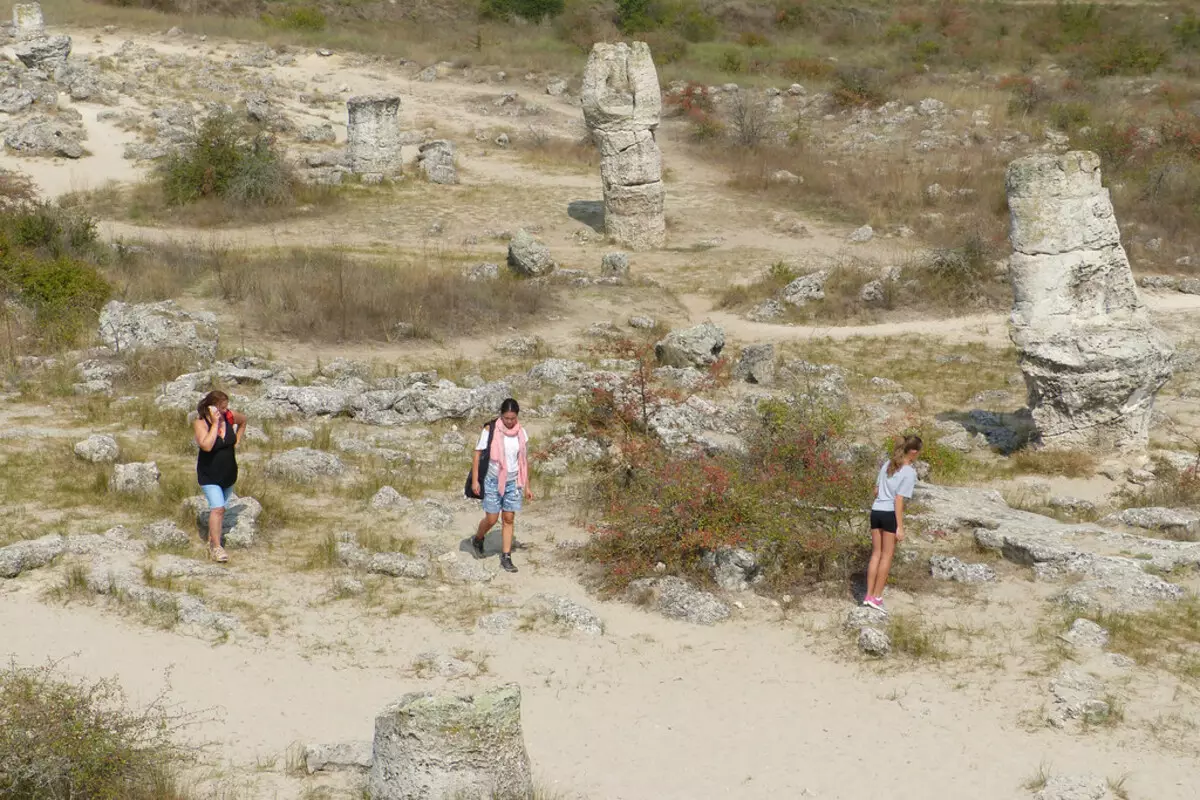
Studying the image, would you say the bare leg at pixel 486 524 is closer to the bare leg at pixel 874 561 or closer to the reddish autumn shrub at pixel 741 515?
the reddish autumn shrub at pixel 741 515

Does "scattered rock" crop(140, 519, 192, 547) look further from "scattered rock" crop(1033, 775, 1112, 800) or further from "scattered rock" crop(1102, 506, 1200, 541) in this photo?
"scattered rock" crop(1102, 506, 1200, 541)

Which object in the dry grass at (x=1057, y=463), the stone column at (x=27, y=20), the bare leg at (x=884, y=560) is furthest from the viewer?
the stone column at (x=27, y=20)

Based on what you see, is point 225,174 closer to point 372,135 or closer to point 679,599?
point 372,135

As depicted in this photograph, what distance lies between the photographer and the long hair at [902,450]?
29.0 ft

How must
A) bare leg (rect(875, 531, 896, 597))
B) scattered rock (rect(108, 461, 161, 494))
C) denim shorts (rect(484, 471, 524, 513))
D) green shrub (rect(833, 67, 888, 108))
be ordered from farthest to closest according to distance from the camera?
1. green shrub (rect(833, 67, 888, 108))
2. scattered rock (rect(108, 461, 161, 494))
3. denim shorts (rect(484, 471, 524, 513))
4. bare leg (rect(875, 531, 896, 597))

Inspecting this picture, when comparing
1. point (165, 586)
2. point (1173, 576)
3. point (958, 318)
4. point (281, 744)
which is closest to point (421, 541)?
point (165, 586)

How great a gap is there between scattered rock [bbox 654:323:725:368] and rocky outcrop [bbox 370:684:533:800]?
9.99m

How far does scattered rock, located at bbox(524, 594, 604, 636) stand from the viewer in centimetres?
889

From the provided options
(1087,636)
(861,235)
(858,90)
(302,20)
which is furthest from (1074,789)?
(302,20)

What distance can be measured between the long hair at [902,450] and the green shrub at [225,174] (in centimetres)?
1858

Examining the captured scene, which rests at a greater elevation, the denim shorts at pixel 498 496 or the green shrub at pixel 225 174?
the green shrub at pixel 225 174

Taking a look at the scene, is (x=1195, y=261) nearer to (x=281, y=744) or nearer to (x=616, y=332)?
(x=616, y=332)

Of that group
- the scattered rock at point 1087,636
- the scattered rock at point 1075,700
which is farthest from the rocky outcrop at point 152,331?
the scattered rock at point 1075,700

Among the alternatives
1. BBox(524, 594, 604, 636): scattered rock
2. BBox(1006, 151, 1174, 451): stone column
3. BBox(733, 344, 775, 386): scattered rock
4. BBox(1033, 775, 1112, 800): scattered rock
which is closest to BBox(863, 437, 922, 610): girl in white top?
BBox(524, 594, 604, 636): scattered rock
